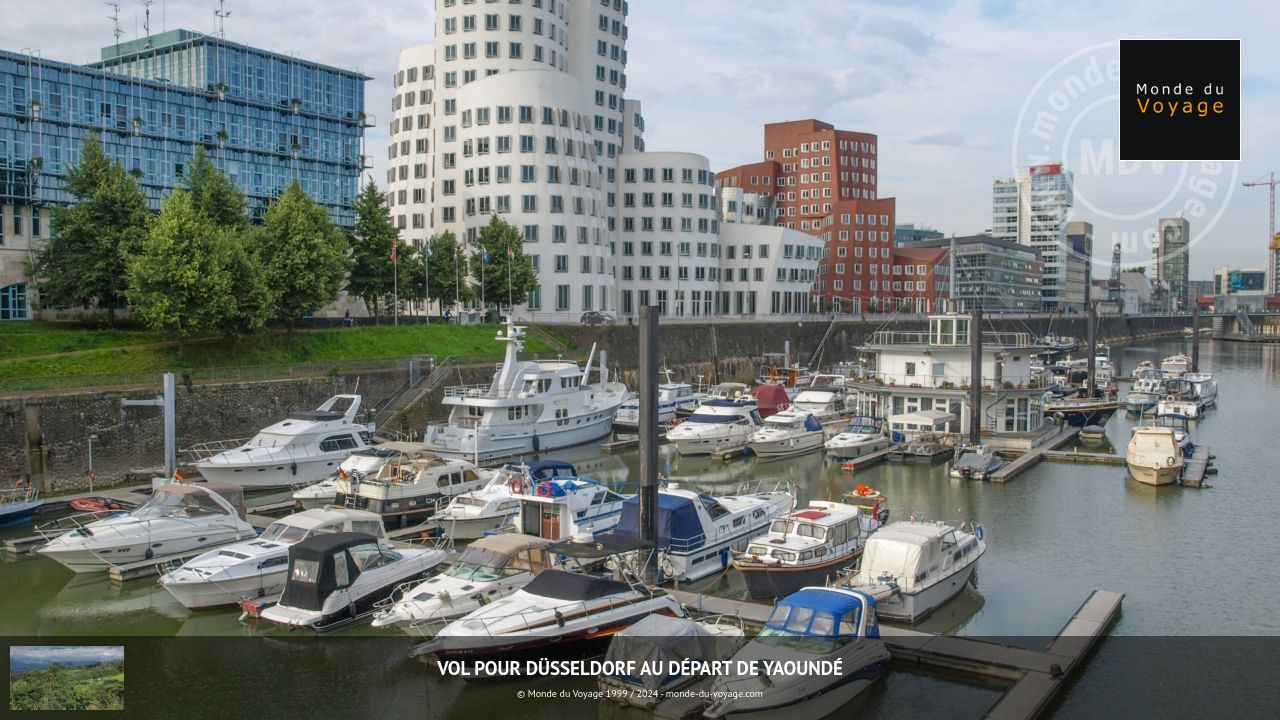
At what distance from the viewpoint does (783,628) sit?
1703cm

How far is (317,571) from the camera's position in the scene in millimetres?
20438

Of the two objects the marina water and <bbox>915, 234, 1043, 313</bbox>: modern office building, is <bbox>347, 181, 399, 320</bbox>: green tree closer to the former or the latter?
the marina water

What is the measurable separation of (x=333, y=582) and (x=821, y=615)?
1061 cm

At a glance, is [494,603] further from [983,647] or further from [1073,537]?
[1073,537]

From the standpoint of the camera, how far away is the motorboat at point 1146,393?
6334 centimetres

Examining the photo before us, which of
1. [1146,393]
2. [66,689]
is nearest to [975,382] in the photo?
[1146,393]

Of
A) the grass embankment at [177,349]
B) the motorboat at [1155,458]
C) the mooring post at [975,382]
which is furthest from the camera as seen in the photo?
the mooring post at [975,382]

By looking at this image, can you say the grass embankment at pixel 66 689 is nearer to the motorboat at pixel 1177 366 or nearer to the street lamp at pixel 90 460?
the street lamp at pixel 90 460

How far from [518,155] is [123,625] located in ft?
200

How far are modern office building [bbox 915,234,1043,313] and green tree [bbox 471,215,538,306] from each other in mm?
86653

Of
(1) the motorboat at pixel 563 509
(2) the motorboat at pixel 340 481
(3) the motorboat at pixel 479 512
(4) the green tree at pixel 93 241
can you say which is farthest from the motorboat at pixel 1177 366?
(4) the green tree at pixel 93 241

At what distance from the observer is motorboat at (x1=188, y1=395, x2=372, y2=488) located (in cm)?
3544

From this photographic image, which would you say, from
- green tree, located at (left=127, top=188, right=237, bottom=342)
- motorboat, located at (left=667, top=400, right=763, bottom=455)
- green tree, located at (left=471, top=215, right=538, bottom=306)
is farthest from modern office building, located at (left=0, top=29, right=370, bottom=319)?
motorboat, located at (left=667, top=400, right=763, bottom=455)

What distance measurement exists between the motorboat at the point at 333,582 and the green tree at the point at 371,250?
1665 inches
